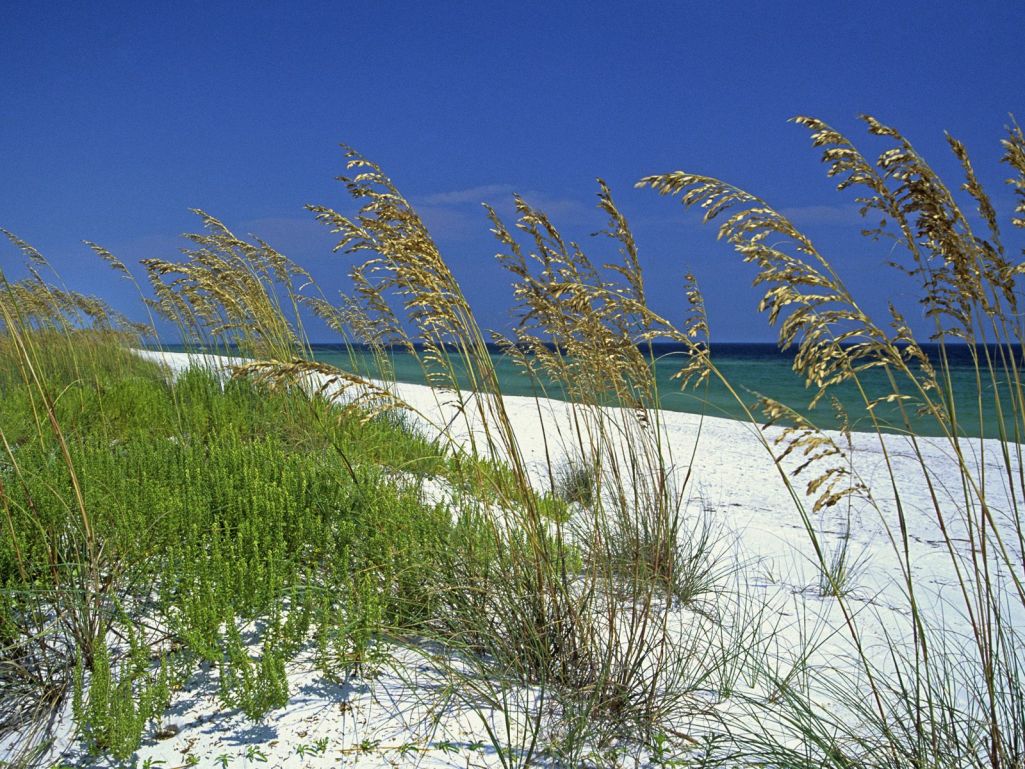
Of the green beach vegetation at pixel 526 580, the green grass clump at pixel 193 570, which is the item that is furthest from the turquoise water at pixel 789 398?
the green grass clump at pixel 193 570

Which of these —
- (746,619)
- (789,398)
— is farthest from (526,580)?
(789,398)

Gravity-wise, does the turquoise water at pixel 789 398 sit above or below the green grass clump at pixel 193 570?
above

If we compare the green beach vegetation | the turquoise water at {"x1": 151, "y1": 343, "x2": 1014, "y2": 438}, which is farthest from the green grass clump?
the turquoise water at {"x1": 151, "y1": 343, "x2": 1014, "y2": 438}

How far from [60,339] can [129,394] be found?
4.46m

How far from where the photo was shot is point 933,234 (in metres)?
1.72

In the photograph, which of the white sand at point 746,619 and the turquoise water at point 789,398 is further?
the turquoise water at point 789,398

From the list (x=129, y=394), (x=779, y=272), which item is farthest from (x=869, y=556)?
(x=129, y=394)

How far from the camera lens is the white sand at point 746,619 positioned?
2.04 metres

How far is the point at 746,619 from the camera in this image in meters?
3.04

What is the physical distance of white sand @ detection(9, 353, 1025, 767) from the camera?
6.68 ft

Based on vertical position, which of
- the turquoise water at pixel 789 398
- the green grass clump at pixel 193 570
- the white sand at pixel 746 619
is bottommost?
the white sand at pixel 746 619

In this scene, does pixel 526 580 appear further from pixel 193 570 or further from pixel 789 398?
pixel 789 398

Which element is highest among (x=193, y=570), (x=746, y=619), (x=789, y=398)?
(x=789, y=398)

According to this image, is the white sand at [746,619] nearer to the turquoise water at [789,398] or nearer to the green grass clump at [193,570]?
the green grass clump at [193,570]
